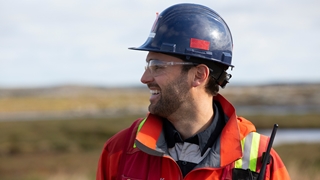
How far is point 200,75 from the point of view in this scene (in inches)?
139

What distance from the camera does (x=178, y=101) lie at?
3424 mm

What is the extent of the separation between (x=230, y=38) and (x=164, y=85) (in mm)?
695

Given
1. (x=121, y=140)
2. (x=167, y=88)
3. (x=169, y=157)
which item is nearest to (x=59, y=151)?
(x=121, y=140)

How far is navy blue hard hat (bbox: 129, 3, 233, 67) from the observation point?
3.57 m

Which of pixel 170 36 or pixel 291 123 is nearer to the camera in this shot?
pixel 170 36

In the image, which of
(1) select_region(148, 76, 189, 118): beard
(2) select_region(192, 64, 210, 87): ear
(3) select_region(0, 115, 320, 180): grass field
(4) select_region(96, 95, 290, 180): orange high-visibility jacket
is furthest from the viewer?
(3) select_region(0, 115, 320, 180): grass field

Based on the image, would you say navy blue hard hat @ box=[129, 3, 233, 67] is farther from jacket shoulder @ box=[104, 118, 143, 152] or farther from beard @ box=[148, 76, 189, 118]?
jacket shoulder @ box=[104, 118, 143, 152]

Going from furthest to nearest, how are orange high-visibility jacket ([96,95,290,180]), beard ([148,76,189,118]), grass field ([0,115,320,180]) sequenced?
1. grass field ([0,115,320,180])
2. beard ([148,76,189,118])
3. orange high-visibility jacket ([96,95,290,180])

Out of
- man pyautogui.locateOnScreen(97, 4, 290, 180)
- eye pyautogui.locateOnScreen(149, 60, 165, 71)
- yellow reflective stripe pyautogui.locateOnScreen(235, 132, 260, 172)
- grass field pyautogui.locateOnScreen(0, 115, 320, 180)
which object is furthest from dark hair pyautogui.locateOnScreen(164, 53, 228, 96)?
grass field pyautogui.locateOnScreen(0, 115, 320, 180)

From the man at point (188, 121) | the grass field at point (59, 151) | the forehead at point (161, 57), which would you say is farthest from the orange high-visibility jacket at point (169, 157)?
the grass field at point (59, 151)

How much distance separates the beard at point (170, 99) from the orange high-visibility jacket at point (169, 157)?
0.12 meters

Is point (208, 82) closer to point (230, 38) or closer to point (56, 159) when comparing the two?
point (230, 38)

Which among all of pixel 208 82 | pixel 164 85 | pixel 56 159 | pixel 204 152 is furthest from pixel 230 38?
pixel 56 159

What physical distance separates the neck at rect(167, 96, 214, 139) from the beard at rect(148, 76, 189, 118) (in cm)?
5
